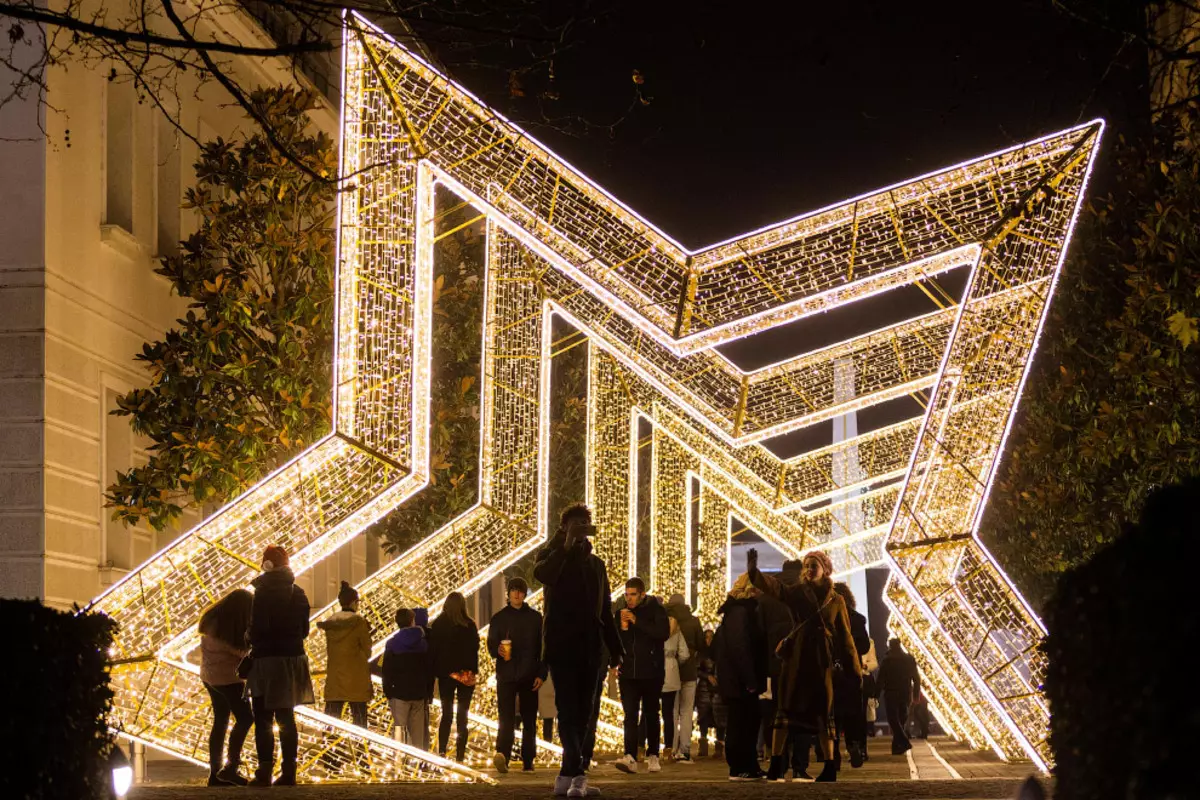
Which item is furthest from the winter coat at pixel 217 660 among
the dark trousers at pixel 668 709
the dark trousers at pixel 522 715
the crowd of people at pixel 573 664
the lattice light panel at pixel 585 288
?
the dark trousers at pixel 668 709

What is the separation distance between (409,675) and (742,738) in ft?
14.6

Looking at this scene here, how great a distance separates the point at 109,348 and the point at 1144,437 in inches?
483

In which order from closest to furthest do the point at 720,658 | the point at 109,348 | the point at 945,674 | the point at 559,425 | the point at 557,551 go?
the point at 557,551 → the point at 720,658 → the point at 945,674 → the point at 109,348 → the point at 559,425

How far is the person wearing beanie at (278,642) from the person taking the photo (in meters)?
13.3

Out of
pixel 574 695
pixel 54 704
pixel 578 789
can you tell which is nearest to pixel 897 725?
pixel 574 695

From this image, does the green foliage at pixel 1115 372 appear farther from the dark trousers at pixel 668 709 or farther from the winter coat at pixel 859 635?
the dark trousers at pixel 668 709

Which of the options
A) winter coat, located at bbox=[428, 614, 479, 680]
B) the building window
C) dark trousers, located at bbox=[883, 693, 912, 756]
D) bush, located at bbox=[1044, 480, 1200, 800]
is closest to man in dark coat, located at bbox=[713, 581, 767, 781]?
winter coat, located at bbox=[428, 614, 479, 680]

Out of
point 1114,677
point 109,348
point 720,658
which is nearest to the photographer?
point 1114,677

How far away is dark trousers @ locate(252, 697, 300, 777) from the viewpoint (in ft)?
44.6

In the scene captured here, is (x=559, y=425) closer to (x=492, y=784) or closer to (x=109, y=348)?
(x=109, y=348)

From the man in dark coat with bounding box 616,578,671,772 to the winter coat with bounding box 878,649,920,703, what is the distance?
687cm

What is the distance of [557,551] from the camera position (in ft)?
38.3

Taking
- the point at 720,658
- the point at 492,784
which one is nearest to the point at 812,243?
the point at 720,658

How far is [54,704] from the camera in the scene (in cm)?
769
